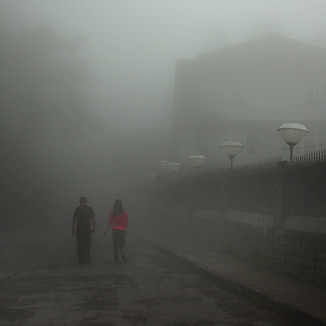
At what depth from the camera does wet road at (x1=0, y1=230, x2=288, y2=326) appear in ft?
18.7

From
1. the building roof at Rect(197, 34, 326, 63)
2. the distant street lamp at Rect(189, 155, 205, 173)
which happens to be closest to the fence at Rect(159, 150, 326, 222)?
the distant street lamp at Rect(189, 155, 205, 173)

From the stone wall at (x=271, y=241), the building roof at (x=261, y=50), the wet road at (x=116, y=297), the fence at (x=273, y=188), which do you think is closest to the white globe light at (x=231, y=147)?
Result: the fence at (x=273, y=188)

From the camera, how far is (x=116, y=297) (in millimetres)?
7070

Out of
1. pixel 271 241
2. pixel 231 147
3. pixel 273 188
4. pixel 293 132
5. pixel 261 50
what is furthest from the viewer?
pixel 261 50

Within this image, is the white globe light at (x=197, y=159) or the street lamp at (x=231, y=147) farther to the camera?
the white globe light at (x=197, y=159)

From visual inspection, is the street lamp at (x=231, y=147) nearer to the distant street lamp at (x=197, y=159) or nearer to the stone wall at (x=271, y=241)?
the stone wall at (x=271, y=241)

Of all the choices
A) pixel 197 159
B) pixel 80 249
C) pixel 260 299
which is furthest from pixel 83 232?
pixel 197 159

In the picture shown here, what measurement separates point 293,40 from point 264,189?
66.2ft

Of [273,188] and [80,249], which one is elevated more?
[273,188]

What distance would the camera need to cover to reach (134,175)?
5403cm

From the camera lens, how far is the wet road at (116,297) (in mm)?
5703

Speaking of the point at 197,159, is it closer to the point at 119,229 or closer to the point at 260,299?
the point at 119,229

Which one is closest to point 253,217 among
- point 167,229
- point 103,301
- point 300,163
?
point 300,163

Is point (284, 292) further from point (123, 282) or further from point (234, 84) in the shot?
point (234, 84)
